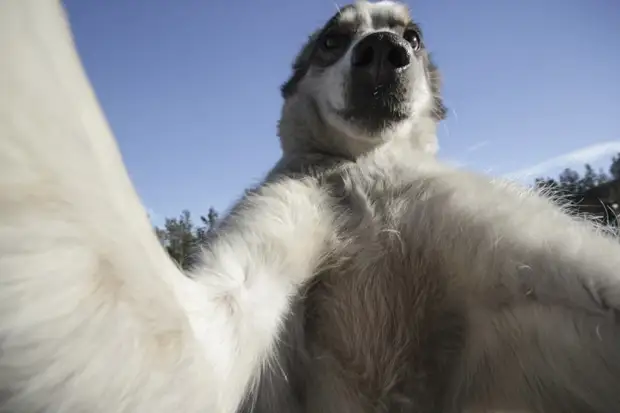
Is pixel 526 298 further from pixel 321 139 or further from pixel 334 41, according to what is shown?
pixel 334 41

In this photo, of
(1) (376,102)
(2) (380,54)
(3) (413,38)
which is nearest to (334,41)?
(3) (413,38)

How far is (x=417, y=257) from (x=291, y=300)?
0.52 m

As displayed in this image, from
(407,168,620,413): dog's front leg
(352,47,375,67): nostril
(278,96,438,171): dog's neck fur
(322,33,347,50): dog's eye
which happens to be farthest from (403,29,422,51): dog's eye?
(407,168,620,413): dog's front leg

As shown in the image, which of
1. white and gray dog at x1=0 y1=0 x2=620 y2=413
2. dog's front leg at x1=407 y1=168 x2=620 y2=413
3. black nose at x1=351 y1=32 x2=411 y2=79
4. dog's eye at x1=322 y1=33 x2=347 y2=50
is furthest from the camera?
dog's eye at x1=322 y1=33 x2=347 y2=50

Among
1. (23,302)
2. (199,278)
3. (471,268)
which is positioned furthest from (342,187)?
(23,302)

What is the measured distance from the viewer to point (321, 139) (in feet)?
9.77

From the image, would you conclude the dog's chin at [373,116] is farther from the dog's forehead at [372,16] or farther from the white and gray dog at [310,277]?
the dog's forehead at [372,16]

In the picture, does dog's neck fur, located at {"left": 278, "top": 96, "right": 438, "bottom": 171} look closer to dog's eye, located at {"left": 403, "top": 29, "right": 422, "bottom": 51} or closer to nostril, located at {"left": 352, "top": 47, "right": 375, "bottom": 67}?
nostril, located at {"left": 352, "top": 47, "right": 375, "bottom": 67}

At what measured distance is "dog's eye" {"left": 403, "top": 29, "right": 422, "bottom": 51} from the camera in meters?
3.36

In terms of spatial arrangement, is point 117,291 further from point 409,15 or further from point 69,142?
point 409,15

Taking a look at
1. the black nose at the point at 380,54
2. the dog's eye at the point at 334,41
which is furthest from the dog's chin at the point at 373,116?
the dog's eye at the point at 334,41

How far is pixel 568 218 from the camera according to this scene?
2.18 metres

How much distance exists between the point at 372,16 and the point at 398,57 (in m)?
0.66

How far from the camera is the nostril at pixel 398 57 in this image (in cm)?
283
